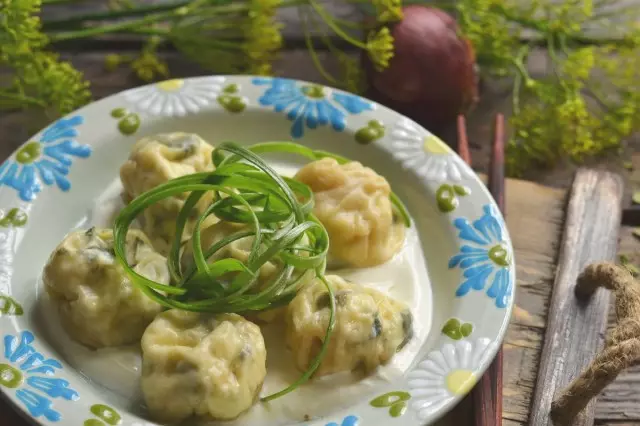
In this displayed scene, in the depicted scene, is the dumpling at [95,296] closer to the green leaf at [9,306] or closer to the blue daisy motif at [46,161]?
the green leaf at [9,306]

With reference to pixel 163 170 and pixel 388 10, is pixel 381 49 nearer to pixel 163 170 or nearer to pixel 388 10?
pixel 388 10

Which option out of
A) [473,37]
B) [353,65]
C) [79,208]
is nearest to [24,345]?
[79,208]

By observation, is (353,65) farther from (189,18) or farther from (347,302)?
(347,302)

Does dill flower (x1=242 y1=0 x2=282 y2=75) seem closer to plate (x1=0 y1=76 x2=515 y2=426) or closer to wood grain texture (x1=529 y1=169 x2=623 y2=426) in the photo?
plate (x1=0 y1=76 x2=515 y2=426)

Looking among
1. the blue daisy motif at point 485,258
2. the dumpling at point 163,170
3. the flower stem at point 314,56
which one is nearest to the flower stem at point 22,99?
the dumpling at point 163,170

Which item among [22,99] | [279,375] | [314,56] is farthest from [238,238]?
[314,56]
